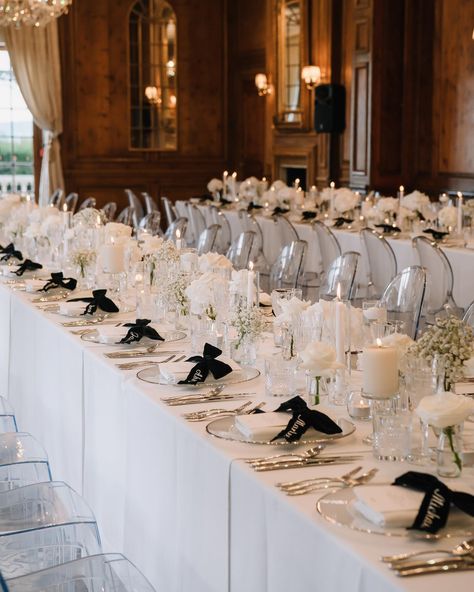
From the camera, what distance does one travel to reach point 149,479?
313 cm

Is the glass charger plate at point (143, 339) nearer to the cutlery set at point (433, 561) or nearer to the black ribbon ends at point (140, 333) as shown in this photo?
the black ribbon ends at point (140, 333)

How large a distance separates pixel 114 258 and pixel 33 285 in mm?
467

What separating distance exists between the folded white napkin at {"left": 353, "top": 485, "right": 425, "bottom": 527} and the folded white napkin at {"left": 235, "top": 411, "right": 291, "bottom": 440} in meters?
0.51

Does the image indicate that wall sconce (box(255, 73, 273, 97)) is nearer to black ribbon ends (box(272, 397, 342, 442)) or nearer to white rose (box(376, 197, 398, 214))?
white rose (box(376, 197, 398, 214))

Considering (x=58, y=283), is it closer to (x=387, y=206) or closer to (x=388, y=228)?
(x=388, y=228)

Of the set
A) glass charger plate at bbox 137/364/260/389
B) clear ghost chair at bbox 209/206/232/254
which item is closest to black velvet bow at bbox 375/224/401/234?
clear ghost chair at bbox 209/206/232/254

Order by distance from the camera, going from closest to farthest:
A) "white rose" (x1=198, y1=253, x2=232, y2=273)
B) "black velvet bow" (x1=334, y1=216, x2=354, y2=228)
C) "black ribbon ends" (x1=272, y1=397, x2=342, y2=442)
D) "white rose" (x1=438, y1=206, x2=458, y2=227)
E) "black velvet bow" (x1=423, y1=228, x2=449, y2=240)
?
"black ribbon ends" (x1=272, y1=397, x2=342, y2=442) < "white rose" (x1=198, y1=253, x2=232, y2=273) < "black velvet bow" (x1=423, y1=228, x2=449, y2=240) < "white rose" (x1=438, y1=206, x2=458, y2=227) < "black velvet bow" (x1=334, y1=216, x2=354, y2=228)

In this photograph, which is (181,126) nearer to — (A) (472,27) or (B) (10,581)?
(A) (472,27)

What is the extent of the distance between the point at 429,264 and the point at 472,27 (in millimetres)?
5405

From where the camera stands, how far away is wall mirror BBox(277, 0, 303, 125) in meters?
13.8

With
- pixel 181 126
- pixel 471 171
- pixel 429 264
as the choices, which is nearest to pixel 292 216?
pixel 471 171

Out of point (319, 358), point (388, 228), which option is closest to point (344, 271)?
point (388, 228)

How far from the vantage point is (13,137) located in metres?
14.9

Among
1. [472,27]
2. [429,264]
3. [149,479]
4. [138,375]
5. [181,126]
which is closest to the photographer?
[149,479]
